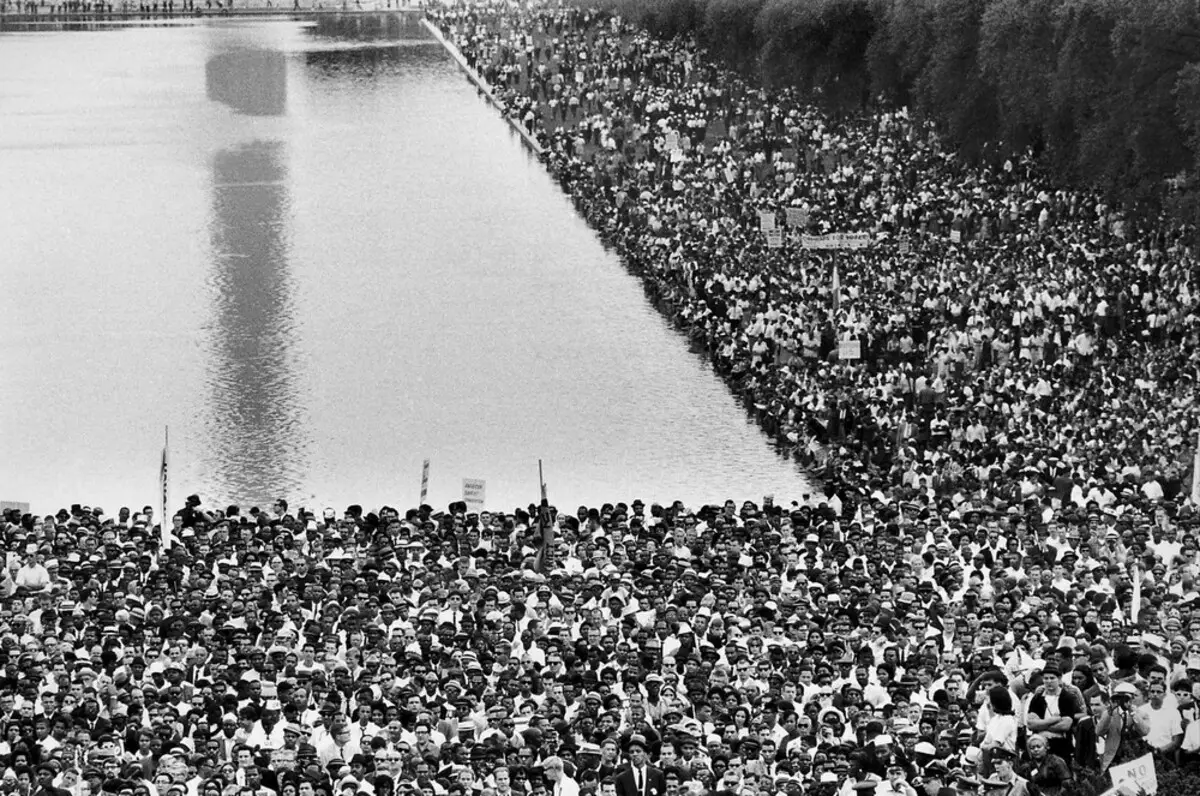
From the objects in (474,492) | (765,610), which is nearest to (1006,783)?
(765,610)

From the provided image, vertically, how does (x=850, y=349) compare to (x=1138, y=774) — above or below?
below

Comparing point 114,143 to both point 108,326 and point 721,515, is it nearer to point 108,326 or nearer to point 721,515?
point 108,326

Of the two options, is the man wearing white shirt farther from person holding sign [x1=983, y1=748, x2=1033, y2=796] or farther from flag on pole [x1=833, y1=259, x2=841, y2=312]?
flag on pole [x1=833, y1=259, x2=841, y2=312]

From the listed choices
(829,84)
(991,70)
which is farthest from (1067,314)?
(829,84)

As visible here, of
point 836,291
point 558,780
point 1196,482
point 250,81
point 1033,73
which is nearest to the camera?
point 558,780

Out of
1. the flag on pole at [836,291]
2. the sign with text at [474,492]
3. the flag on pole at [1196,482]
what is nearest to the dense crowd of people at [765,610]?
the flag on pole at [836,291]

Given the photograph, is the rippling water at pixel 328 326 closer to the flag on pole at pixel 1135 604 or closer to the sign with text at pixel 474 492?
the sign with text at pixel 474 492

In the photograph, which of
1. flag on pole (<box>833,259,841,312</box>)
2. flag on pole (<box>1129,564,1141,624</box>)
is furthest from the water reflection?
flag on pole (<box>1129,564,1141,624</box>)

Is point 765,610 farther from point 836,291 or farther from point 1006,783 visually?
point 836,291
